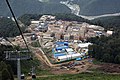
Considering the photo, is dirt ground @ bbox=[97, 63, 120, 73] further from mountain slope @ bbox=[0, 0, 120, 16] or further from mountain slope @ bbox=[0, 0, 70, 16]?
mountain slope @ bbox=[0, 0, 120, 16]

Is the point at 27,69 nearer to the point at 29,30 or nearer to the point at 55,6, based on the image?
the point at 29,30

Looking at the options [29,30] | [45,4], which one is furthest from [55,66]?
[45,4]

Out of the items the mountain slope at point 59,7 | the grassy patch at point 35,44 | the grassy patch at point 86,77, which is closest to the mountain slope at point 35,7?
the mountain slope at point 59,7

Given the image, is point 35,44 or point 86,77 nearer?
point 86,77

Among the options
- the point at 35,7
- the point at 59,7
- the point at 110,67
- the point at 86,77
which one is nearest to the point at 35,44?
the point at 110,67

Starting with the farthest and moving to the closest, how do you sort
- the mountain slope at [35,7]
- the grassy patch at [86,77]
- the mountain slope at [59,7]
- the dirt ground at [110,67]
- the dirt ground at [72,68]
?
the mountain slope at [59,7] < the mountain slope at [35,7] < the dirt ground at [110,67] < the dirt ground at [72,68] < the grassy patch at [86,77]

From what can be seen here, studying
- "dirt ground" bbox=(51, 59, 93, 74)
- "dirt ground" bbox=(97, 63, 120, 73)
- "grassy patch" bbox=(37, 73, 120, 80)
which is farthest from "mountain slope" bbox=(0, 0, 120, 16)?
"grassy patch" bbox=(37, 73, 120, 80)

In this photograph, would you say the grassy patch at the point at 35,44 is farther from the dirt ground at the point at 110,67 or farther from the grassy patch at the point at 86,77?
the grassy patch at the point at 86,77

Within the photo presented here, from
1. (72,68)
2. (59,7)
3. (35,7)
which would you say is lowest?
(72,68)

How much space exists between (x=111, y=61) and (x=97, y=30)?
12.2 meters

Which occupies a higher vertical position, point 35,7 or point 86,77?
point 35,7

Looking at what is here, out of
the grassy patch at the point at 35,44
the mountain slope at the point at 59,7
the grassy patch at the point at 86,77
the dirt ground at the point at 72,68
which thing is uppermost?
the mountain slope at the point at 59,7

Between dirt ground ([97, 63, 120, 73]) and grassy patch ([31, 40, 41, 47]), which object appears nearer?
dirt ground ([97, 63, 120, 73])

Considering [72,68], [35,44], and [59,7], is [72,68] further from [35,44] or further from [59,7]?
[59,7]
